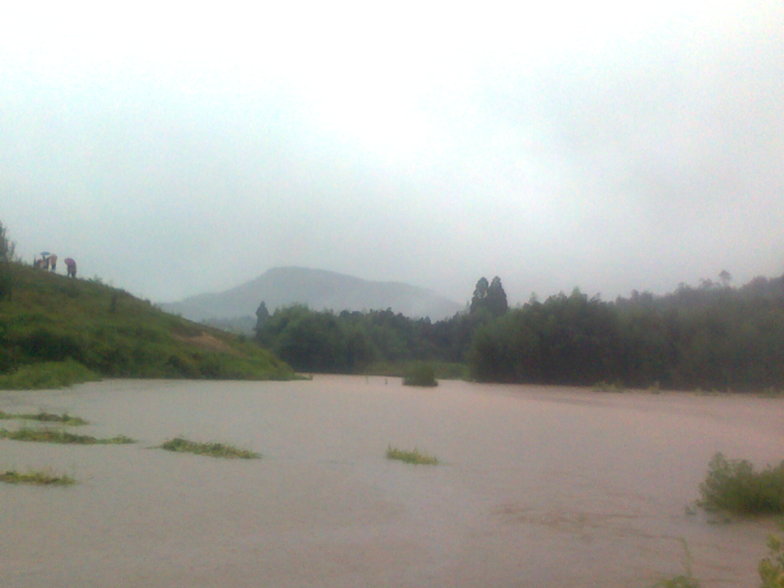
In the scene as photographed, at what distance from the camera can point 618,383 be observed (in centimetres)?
4244

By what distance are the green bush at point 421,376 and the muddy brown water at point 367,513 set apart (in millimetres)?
24114

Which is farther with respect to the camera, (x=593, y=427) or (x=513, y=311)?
(x=513, y=311)

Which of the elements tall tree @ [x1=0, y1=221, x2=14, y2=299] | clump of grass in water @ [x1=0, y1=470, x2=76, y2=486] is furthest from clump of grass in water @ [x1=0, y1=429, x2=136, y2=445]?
tall tree @ [x1=0, y1=221, x2=14, y2=299]

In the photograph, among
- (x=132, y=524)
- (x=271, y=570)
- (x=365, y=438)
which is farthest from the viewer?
(x=365, y=438)

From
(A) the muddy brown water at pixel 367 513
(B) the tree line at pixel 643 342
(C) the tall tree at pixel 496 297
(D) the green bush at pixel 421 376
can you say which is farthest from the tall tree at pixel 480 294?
(A) the muddy brown water at pixel 367 513

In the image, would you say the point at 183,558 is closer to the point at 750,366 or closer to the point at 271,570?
the point at 271,570

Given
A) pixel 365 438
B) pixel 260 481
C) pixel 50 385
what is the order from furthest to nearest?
1. pixel 50 385
2. pixel 365 438
3. pixel 260 481

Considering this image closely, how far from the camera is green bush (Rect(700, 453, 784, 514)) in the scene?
27.5 feet

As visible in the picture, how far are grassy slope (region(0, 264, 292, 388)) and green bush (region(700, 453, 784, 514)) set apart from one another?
22418 mm

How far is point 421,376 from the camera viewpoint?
1592 inches

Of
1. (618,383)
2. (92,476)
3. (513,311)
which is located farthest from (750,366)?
(92,476)

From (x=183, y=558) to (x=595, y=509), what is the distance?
15.4 ft

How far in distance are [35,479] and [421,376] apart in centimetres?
3286

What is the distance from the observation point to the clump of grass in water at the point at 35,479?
26.2 ft
